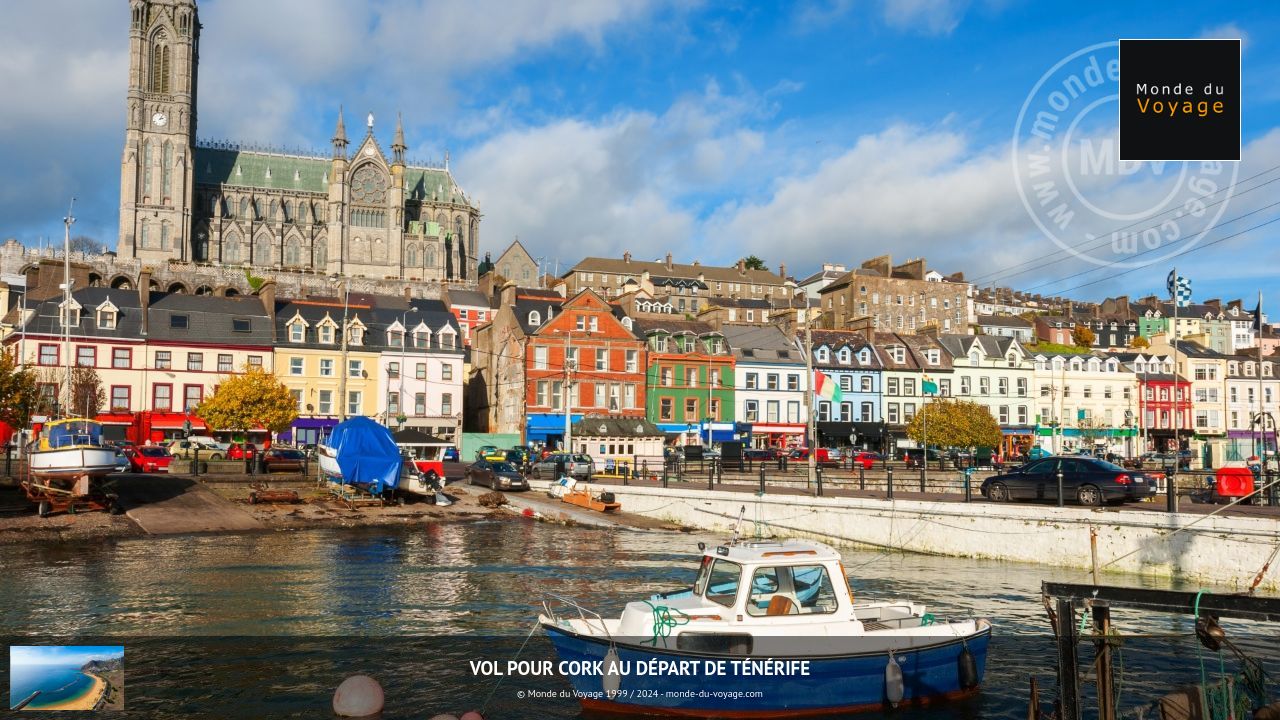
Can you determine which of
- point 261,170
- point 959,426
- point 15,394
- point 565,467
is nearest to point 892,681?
point 565,467

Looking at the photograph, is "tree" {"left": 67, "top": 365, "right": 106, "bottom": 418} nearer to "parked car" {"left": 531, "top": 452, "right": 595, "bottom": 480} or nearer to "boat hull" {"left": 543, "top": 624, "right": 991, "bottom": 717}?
"parked car" {"left": 531, "top": 452, "right": 595, "bottom": 480}

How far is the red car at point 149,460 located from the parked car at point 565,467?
1967cm

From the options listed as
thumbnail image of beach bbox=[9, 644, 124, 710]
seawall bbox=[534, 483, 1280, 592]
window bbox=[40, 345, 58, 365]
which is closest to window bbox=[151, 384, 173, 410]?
window bbox=[40, 345, 58, 365]

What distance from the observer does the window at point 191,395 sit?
230 feet

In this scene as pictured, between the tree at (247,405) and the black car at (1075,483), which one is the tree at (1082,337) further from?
the black car at (1075,483)

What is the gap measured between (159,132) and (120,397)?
A: 294 feet

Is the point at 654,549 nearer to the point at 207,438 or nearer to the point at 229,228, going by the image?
the point at 207,438

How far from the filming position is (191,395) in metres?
70.4

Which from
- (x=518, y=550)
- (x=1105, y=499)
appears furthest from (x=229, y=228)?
(x=1105, y=499)

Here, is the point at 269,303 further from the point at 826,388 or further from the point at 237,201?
the point at 237,201

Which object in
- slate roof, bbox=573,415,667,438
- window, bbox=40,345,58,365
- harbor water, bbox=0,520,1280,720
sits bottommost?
harbor water, bbox=0,520,1280,720

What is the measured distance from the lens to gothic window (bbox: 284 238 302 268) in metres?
149

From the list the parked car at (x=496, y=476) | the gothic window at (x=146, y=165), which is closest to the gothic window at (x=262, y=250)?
the gothic window at (x=146, y=165)

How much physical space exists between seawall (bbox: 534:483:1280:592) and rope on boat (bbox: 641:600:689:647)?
10.4m
